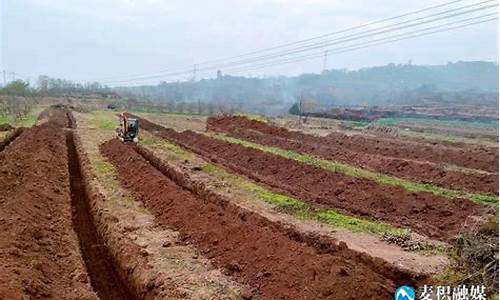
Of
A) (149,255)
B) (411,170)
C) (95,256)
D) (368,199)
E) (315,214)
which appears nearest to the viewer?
(149,255)

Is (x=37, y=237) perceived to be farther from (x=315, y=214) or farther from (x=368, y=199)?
(x=368, y=199)

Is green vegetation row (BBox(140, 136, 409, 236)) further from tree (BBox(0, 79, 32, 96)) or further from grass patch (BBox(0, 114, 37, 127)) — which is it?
tree (BBox(0, 79, 32, 96))

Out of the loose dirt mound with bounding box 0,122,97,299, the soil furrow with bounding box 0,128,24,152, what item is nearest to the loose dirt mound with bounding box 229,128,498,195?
the loose dirt mound with bounding box 0,122,97,299

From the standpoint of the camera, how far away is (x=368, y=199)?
17.9m

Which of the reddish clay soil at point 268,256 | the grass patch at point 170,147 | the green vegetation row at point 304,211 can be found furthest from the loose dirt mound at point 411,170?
the reddish clay soil at point 268,256

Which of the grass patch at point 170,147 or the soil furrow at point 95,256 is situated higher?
the grass patch at point 170,147

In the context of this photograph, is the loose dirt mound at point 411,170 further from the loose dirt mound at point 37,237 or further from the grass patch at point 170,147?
the loose dirt mound at point 37,237

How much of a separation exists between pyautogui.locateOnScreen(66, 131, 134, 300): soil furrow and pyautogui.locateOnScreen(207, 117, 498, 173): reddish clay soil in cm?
1997

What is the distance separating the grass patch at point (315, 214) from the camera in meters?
13.3

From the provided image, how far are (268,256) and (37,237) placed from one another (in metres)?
5.66

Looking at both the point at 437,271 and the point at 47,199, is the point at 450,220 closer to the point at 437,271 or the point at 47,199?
the point at 437,271

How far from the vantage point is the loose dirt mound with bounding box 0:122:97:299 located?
30.4 feet

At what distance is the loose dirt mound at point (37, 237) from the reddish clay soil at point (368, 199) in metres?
7.77

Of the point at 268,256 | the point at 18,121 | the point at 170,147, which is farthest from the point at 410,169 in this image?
the point at 18,121
